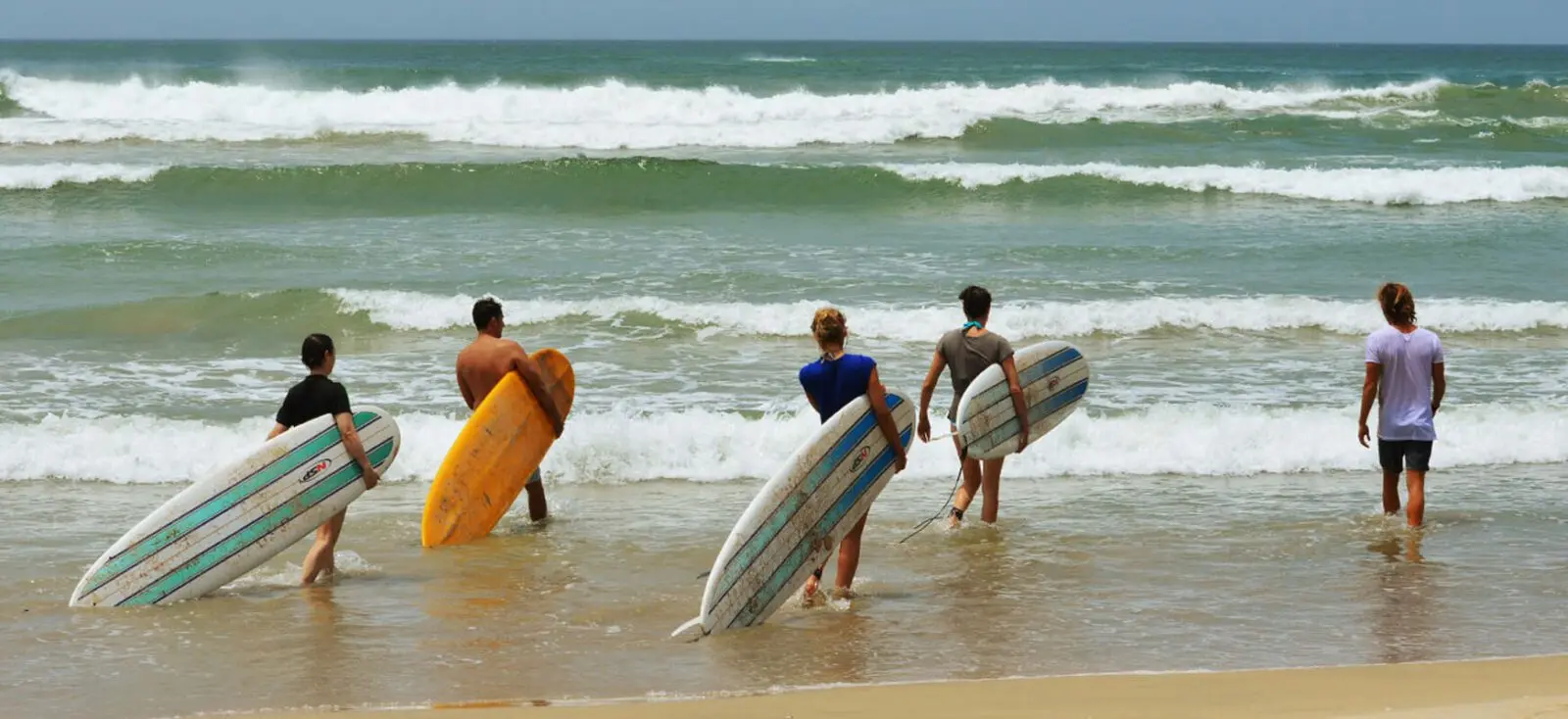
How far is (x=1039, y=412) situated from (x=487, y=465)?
9.40ft

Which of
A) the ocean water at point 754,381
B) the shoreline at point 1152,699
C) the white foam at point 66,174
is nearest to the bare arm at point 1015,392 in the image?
the ocean water at point 754,381

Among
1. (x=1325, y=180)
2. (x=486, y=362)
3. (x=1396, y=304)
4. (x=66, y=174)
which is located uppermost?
(x=66, y=174)

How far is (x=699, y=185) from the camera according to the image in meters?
22.8

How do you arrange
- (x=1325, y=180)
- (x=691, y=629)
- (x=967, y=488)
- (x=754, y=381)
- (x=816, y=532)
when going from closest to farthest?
(x=691, y=629), (x=816, y=532), (x=967, y=488), (x=754, y=381), (x=1325, y=180)

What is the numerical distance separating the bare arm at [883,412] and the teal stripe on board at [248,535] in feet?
7.45

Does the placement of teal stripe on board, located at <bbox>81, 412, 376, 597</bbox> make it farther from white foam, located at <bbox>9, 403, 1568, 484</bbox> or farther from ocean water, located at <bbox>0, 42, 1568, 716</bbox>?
white foam, located at <bbox>9, 403, 1568, 484</bbox>

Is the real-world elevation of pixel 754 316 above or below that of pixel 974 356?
below

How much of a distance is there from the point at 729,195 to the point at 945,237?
441cm

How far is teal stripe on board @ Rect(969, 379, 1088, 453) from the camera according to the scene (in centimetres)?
754

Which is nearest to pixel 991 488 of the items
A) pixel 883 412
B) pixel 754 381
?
pixel 883 412

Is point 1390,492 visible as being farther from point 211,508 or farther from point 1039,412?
point 211,508

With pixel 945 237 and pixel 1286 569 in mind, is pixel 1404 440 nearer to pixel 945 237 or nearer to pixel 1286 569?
pixel 1286 569

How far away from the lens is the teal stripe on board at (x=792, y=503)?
5.91 meters

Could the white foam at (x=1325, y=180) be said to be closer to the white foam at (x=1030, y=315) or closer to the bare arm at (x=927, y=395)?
the white foam at (x=1030, y=315)
